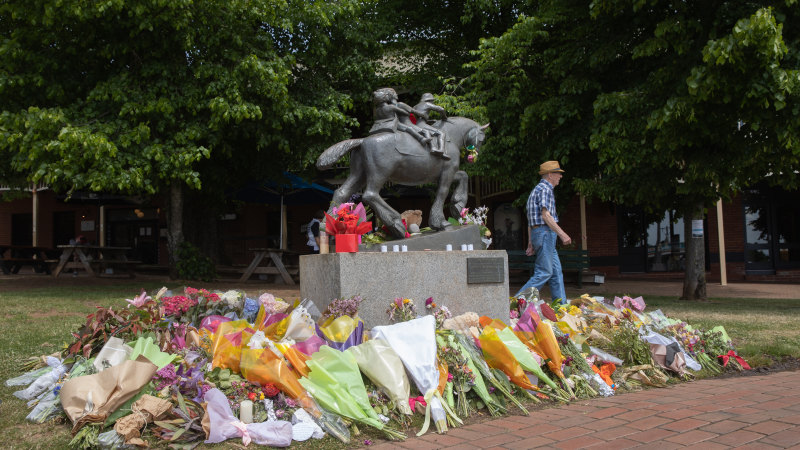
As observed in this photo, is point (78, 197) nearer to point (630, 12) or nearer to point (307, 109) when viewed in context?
point (307, 109)

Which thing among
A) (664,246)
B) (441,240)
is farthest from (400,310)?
(664,246)

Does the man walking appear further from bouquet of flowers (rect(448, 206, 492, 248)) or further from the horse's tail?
the horse's tail

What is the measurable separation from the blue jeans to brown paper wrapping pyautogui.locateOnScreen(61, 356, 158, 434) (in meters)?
4.12

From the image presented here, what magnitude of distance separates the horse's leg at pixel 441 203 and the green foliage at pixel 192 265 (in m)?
9.54

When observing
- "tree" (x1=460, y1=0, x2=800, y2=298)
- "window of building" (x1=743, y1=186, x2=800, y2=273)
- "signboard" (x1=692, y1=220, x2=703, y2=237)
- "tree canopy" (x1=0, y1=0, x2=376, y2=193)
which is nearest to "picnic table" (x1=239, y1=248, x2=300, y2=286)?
"tree canopy" (x1=0, y1=0, x2=376, y2=193)

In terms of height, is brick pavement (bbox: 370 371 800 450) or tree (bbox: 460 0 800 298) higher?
tree (bbox: 460 0 800 298)

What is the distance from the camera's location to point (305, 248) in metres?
20.8

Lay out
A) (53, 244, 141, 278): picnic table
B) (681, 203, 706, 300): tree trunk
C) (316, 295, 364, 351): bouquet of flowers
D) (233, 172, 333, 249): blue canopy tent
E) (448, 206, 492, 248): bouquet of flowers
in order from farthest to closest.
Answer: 1. (233, 172, 333, 249): blue canopy tent
2. (53, 244, 141, 278): picnic table
3. (681, 203, 706, 300): tree trunk
4. (448, 206, 492, 248): bouquet of flowers
5. (316, 295, 364, 351): bouquet of flowers

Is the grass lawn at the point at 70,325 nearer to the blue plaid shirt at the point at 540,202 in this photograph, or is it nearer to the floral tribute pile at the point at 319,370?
the floral tribute pile at the point at 319,370

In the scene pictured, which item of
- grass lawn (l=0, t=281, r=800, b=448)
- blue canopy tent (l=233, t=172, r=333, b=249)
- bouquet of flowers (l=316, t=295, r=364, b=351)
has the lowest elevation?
grass lawn (l=0, t=281, r=800, b=448)

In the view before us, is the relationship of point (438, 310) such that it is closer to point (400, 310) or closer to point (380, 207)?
point (400, 310)

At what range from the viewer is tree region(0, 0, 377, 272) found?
32.7 ft

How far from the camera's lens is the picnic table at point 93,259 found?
579 inches

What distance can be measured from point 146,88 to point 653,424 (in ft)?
35.7
